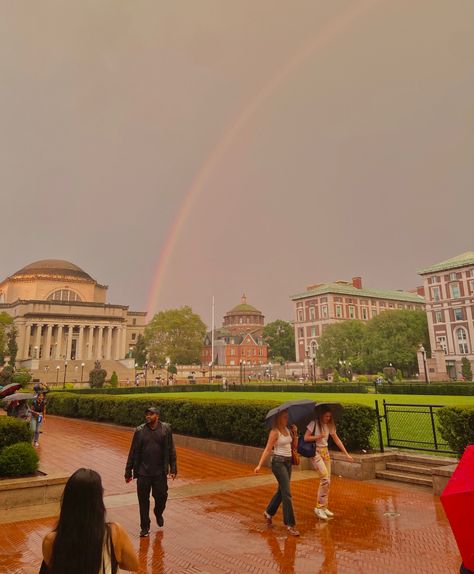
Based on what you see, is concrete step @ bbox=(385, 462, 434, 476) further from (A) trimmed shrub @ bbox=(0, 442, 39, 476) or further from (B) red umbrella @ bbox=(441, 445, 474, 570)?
(A) trimmed shrub @ bbox=(0, 442, 39, 476)

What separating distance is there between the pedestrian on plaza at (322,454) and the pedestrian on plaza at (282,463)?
0.42 metres

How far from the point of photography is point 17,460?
29.3 ft

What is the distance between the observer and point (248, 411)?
13.5 meters

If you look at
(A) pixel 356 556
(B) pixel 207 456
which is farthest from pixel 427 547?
(B) pixel 207 456

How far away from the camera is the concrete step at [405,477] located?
32.1 feet

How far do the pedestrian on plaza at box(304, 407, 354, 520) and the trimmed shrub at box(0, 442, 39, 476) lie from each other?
5800 millimetres

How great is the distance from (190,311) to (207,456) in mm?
82954

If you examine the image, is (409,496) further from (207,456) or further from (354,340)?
(354,340)

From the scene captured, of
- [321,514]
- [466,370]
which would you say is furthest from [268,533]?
[466,370]

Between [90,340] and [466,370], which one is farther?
[90,340]

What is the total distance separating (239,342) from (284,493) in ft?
378

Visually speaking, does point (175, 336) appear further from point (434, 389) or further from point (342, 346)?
point (434, 389)

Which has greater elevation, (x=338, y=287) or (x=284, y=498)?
(x=338, y=287)

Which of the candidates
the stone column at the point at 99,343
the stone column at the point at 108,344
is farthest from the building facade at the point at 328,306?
the stone column at the point at 99,343
